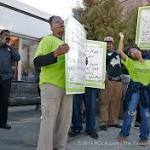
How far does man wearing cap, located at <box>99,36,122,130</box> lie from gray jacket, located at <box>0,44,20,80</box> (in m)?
1.74

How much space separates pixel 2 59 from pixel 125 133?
2.63m

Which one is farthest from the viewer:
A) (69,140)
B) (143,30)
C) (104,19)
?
(104,19)

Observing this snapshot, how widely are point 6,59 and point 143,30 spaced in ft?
8.50

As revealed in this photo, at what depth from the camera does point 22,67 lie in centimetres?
1247

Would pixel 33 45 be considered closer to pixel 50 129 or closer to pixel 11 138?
pixel 11 138

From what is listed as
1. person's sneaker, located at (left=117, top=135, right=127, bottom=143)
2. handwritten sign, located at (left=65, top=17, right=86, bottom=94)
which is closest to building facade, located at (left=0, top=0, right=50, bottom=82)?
person's sneaker, located at (left=117, top=135, right=127, bottom=143)

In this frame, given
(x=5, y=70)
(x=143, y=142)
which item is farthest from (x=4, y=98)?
(x=143, y=142)

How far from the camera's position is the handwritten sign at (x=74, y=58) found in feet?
21.3

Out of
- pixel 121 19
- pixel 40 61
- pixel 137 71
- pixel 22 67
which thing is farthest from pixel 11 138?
pixel 121 19

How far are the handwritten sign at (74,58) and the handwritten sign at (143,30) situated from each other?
197 centimetres

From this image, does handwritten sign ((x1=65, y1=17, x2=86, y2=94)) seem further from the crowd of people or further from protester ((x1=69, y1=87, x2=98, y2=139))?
protester ((x1=69, y1=87, x2=98, y2=139))

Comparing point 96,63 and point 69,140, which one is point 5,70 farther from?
point 69,140

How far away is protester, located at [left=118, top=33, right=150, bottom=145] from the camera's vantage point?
866 centimetres

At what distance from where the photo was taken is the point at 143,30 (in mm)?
8922
